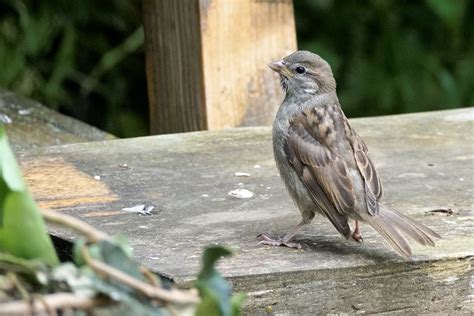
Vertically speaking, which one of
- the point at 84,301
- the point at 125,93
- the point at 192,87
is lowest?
the point at 125,93

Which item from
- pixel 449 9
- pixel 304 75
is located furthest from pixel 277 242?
pixel 449 9

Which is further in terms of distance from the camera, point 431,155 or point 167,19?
point 167,19

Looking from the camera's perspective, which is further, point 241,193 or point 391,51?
point 391,51

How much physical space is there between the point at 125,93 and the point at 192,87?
2.18 meters

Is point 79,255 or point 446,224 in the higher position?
point 79,255

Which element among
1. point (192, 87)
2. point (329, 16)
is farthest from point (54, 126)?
point (329, 16)

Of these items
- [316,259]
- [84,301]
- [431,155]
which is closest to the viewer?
[84,301]

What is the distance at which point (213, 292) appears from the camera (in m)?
1.25

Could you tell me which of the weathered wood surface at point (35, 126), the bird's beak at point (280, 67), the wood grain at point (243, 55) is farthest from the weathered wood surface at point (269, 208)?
the weathered wood surface at point (35, 126)

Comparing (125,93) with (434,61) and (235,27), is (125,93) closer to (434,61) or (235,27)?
(434,61)

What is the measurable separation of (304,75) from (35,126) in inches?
47.7

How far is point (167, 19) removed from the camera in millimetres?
4242

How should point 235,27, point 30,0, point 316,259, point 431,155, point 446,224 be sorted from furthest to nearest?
point 30,0
point 235,27
point 431,155
point 446,224
point 316,259

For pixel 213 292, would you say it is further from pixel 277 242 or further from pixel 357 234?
pixel 357 234
